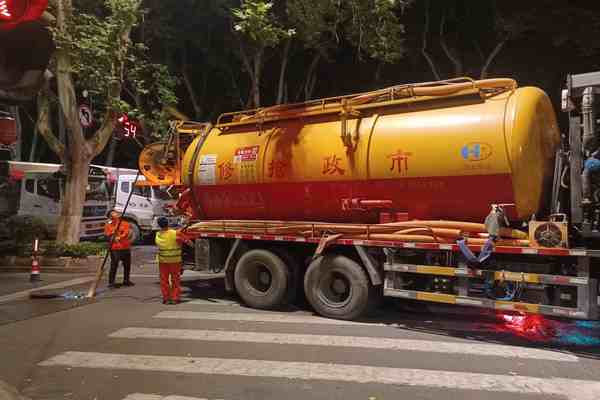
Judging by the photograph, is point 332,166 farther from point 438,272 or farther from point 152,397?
point 152,397

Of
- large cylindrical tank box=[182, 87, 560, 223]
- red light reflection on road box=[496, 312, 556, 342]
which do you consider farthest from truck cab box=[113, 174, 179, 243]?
red light reflection on road box=[496, 312, 556, 342]

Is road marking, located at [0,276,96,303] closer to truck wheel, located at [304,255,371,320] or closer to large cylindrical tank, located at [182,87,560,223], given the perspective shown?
large cylindrical tank, located at [182,87,560,223]

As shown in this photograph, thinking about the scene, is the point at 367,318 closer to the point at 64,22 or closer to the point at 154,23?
the point at 64,22

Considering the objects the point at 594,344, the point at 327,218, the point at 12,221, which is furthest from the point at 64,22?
the point at 594,344

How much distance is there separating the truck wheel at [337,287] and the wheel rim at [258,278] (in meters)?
0.97

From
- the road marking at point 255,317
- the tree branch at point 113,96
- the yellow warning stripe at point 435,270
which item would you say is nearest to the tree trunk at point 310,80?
the tree branch at point 113,96

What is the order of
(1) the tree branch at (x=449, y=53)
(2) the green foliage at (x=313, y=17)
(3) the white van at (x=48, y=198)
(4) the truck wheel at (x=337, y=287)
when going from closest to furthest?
(4) the truck wheel at (x=337, y=287)
(2) the green foliage at (x=313, y=17)
(3) the white van at (x=48, y=198)
(1) the tree branch at (x=449, y=53)

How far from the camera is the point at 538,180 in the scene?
252 inches

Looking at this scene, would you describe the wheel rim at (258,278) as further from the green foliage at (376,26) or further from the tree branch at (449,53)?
the tree branch at (449,53)

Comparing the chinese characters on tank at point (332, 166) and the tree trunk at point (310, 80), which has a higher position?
the tree trunk at point (310, 80)

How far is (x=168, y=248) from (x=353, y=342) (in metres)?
4.12

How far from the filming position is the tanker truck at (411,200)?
6055mm

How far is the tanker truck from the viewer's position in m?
6.05

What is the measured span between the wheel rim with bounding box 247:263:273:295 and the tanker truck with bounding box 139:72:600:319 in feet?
0.08
